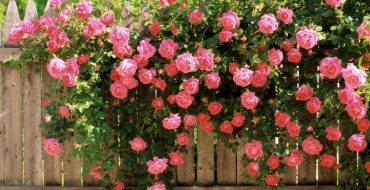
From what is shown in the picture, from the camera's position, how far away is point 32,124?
4.85 m

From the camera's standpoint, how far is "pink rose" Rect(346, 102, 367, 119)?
3.94 metres

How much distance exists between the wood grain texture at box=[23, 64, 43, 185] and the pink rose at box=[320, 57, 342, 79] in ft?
6.89

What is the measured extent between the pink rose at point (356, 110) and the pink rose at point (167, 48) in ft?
3.87

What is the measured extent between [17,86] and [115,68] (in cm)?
90

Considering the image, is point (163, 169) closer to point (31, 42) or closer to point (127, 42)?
point (127, 42)

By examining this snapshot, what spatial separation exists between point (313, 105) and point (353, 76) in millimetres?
391

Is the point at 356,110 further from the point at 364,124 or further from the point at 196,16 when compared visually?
the point at 196,16

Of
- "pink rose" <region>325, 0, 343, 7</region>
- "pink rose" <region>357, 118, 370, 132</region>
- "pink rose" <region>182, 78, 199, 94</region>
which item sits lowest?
"pink rose" <region>357, 118, 370, 132</region>

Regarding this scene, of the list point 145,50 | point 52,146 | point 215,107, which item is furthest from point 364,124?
point 52,146

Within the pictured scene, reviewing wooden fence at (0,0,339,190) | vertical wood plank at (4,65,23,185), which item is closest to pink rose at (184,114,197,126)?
wooden fence at (0,0,339,190)

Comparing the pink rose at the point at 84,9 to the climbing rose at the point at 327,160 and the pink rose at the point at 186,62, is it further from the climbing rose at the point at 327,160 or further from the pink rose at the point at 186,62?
the climbing rose at the point at 327,160

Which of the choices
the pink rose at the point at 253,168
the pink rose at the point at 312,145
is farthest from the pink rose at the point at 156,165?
the pink rose at the point at 312,145

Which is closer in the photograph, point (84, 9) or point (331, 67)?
point (331, 67)

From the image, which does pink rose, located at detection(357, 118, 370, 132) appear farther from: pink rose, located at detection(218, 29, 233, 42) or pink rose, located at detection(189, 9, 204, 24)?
pink rose, located at detection(189, 9, 204, 24)
